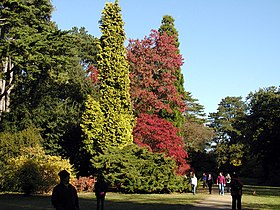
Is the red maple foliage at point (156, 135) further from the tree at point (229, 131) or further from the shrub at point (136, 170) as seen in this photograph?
the tree at point (229, 131)

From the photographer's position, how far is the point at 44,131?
35625mm

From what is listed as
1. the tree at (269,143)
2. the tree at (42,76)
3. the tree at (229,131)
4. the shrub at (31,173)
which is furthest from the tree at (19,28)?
the tree at (229,131)

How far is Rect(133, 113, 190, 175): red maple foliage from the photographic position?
35.8 meters

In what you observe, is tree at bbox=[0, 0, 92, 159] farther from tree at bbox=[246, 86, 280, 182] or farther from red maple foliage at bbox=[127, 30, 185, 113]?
tree at bbox=[246, 86, 280, 182]

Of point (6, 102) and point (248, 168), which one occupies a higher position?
point (6, 102)

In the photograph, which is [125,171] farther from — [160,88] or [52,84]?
[52,84]

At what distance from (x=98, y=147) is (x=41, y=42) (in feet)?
32.2

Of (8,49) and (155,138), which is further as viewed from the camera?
(155,138)

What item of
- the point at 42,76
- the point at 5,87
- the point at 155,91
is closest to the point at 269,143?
the point at 155,91

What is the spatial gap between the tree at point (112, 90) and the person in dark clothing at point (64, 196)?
23.2 meters

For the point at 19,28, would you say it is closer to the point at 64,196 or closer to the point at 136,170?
the point at 136,170

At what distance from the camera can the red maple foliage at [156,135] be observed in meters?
35.8

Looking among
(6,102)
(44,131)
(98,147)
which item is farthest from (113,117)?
(6,102)

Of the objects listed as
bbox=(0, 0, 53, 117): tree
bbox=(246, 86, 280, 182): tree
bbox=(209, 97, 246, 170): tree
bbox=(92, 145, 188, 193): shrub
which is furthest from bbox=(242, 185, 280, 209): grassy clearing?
bbox=(209, 97, 246, 170): tree
